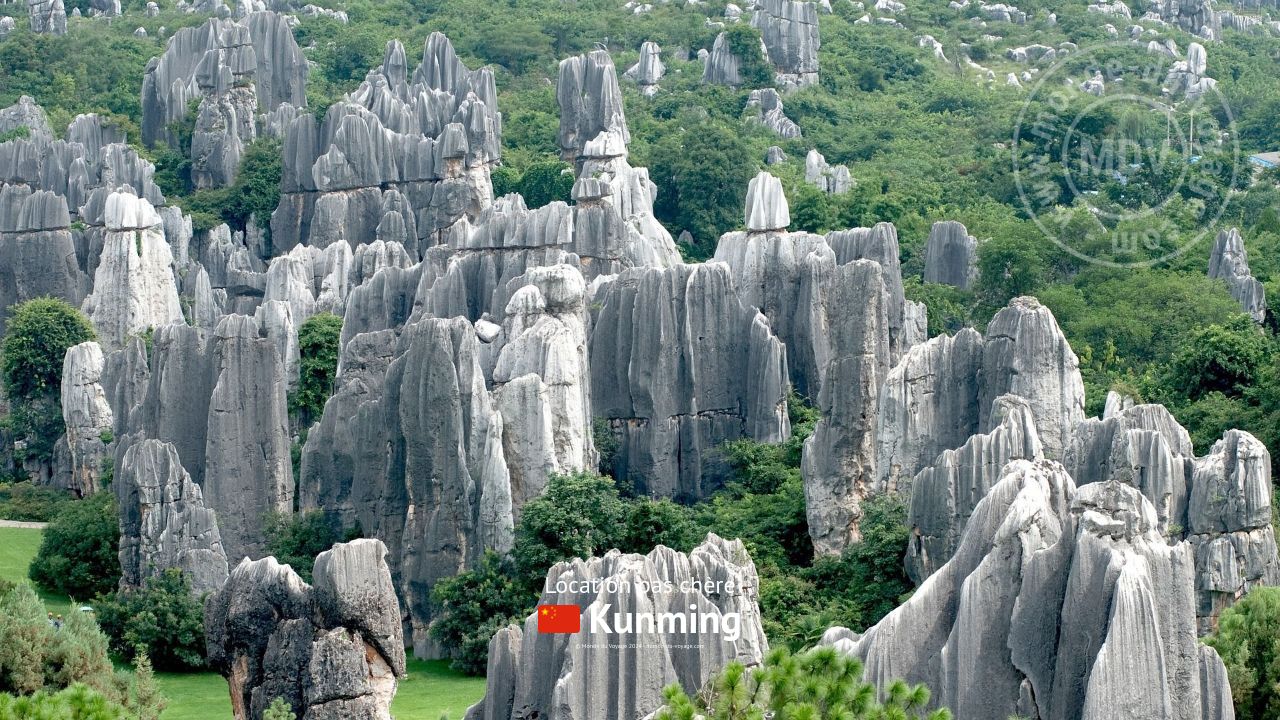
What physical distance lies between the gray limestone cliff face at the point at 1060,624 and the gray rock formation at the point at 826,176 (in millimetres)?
42768

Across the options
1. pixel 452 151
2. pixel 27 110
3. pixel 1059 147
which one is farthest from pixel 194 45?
pixel 1059 147

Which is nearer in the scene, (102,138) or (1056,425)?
(1056,425)

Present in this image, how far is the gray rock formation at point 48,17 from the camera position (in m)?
88.7

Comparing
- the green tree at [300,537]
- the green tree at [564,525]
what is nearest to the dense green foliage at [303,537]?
the green tree at [300,537]

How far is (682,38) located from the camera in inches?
3497

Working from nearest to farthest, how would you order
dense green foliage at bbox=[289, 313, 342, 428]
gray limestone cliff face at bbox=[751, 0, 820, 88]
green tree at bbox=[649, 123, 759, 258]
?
dense green foliage at bbox=[289, 313, 342, 428] < green tree at bbox=[649, 123, 759, 258] < gray limestone cliff face at bbox=[751, 0, 820, 88]

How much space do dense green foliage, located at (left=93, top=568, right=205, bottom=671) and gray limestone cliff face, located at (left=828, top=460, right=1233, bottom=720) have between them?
1492 cm

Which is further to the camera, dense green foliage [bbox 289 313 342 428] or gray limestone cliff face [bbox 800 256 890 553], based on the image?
dense green foliage [bbox 289 313 342 428]

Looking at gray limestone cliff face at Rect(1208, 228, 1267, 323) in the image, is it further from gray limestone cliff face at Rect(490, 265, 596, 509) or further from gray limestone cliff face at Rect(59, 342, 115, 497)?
gray limestone cliff face at Rect(59, 342, 115, 497)

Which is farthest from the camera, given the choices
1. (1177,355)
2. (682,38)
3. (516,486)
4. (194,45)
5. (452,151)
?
(682,38)

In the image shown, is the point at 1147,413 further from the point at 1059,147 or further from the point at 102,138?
the point at 102,138

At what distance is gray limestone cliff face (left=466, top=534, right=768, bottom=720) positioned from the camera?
2856 centimetres

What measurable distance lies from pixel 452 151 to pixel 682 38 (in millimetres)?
24267

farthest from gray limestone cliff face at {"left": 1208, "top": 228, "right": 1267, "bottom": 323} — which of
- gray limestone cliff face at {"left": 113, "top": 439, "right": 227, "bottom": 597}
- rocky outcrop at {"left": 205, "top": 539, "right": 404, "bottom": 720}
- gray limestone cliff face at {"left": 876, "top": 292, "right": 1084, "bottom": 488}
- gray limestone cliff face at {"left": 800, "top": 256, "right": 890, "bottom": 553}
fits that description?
rocky outcrop at {"left": 205, "top": 539, "right": 404, "bottom": 720}
